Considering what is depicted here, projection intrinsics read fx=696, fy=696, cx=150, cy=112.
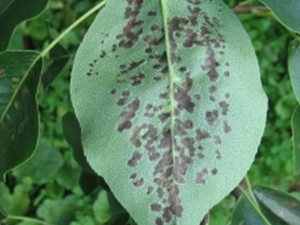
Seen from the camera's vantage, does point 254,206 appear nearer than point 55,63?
Yes

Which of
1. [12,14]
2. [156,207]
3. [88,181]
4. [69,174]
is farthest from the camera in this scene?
[69,174]

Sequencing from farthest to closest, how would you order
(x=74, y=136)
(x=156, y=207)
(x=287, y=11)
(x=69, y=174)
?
(x=69, y=174)
(x=74, y=136)
(x=287, y=11)
(x=156, y=207)

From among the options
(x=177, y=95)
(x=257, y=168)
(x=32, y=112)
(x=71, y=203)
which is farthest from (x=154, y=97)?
(x=257, y=168)

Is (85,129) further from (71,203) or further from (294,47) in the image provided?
(71,203)

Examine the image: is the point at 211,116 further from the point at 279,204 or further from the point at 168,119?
the point at 279,204

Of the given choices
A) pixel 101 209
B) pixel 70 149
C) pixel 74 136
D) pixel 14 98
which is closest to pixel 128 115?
pixel 14 98

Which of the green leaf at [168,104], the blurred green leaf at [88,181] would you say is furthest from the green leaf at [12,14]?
the blurred green leaf at [88,181]

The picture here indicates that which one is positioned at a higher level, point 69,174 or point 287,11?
point 287,11
